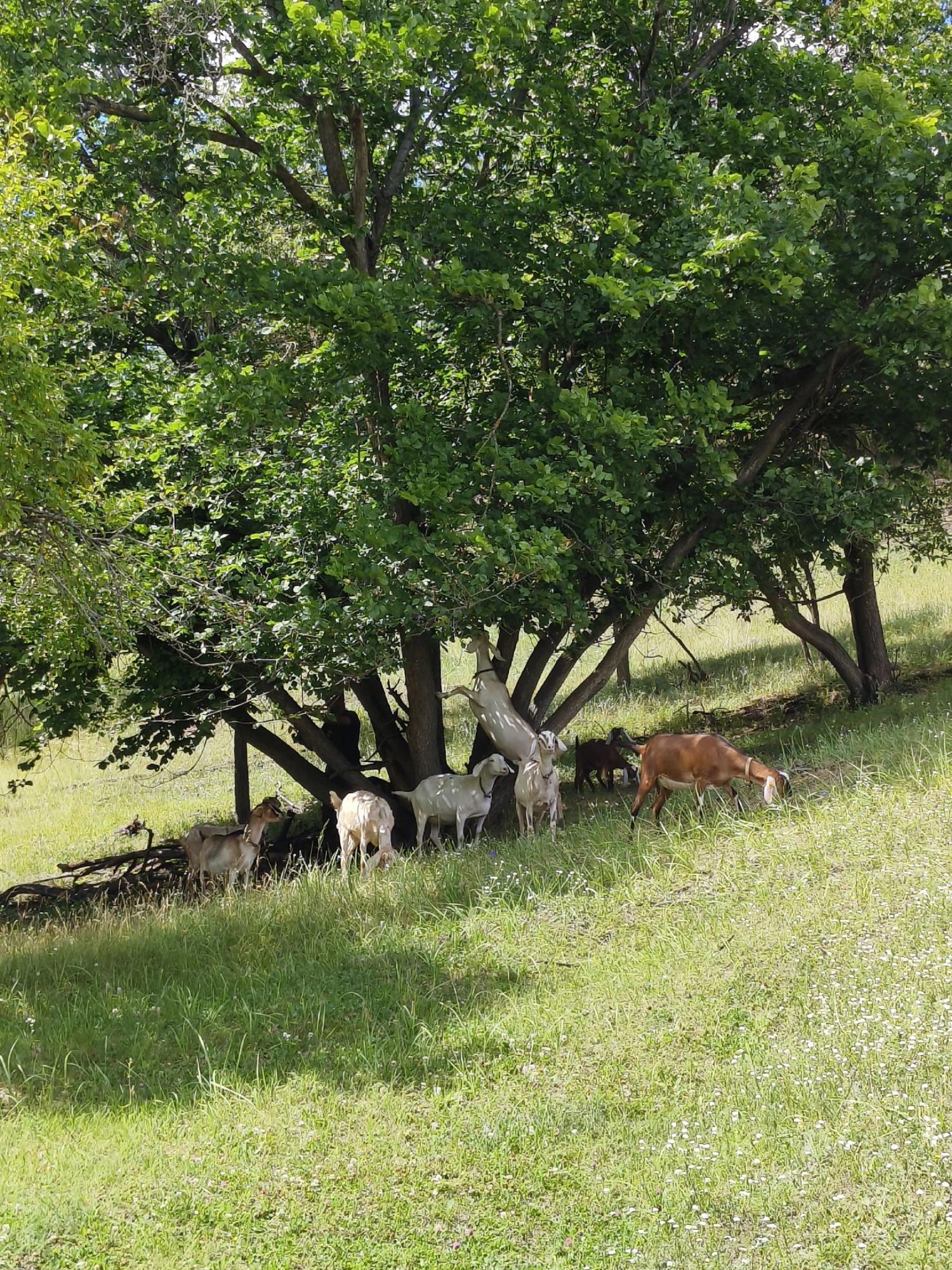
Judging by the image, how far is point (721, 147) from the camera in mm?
12727

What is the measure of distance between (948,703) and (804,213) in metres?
6.83

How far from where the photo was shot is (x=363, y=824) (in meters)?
11.3

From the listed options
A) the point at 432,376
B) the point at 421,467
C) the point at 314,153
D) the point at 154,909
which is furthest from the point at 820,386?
the point at 154,909

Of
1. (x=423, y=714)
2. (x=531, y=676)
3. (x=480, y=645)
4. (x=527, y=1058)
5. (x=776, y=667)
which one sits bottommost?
(x=527, y=1058)

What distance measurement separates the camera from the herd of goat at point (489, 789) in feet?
35.4

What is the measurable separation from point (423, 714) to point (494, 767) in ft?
7.21

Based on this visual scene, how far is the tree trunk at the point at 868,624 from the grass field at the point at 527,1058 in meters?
7.35

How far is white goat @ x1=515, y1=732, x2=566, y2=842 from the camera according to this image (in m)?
11.6

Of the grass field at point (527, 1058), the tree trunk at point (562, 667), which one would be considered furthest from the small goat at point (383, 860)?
the tree trunk at point (562, 667)

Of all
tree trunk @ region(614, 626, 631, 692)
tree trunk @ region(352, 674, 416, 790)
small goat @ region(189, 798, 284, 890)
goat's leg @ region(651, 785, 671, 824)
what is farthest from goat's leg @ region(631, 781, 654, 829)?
tree trunk @ region(614, 626, 631, 692)

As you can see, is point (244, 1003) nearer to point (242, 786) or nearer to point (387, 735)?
point (387, 735)

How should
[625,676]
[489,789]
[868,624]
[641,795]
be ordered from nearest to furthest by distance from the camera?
1. [641,795]
2. [489,789]
3. [868,624]
4. [625,676]

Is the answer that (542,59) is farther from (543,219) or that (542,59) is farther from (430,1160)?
(430,1160)

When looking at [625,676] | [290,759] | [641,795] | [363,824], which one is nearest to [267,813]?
[363,824]
